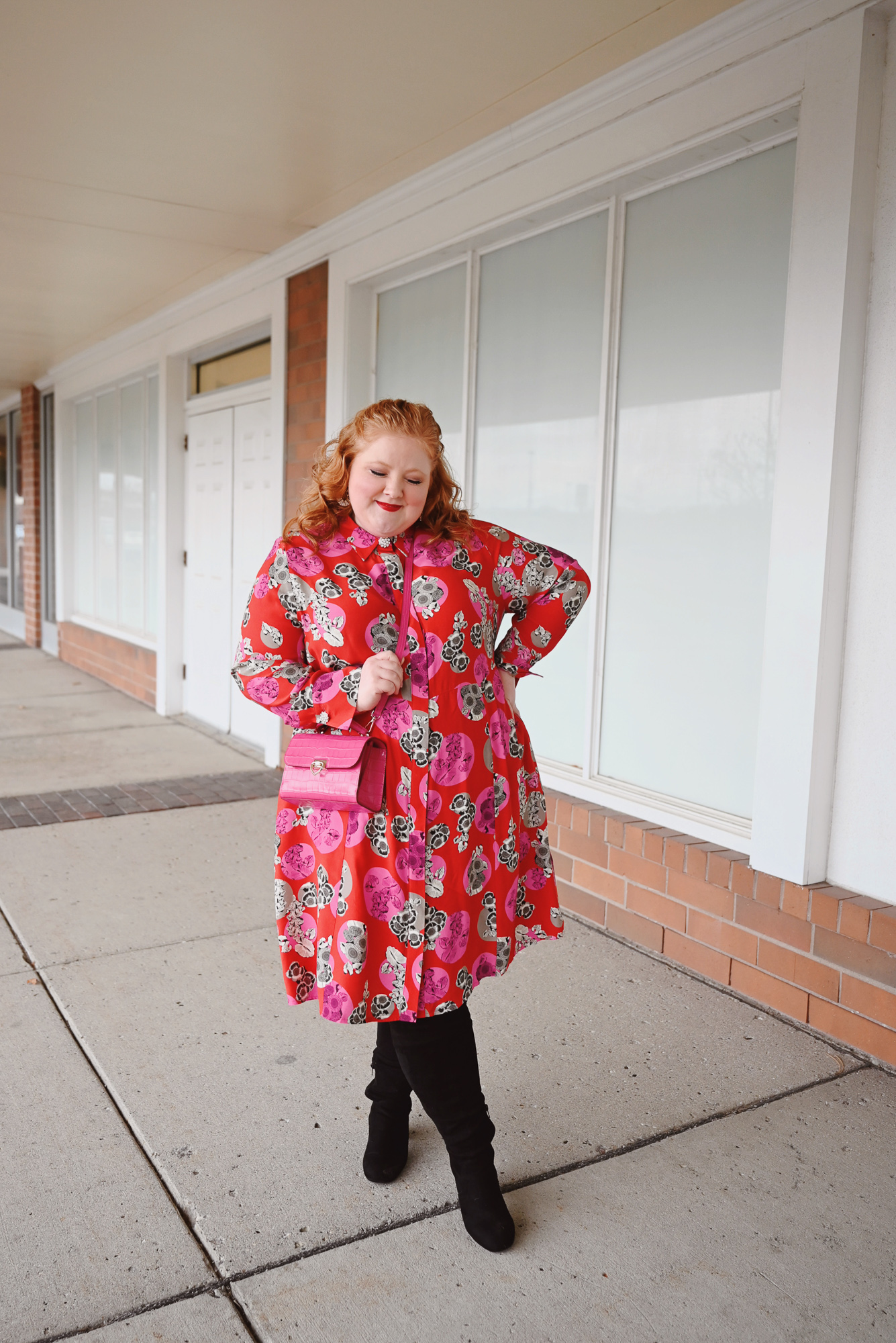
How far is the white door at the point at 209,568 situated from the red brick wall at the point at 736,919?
366 cm

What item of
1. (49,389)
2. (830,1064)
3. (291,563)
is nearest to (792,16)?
(291,563)

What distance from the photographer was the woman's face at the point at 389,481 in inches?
78.7

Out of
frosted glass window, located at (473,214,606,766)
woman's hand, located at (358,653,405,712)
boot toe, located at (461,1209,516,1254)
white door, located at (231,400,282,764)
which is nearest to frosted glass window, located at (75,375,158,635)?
white door, located at (231,400,282,764)

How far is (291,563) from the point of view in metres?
2.04

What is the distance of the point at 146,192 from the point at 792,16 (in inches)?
126

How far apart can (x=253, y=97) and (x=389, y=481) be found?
104 inches

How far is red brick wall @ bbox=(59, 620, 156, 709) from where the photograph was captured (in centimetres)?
838

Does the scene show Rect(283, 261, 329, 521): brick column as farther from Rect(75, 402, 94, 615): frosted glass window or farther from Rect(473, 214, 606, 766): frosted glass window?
Rect(75, 402, 94, 615): frosted glass window

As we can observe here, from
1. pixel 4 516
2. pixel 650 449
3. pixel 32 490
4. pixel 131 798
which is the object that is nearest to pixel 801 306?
pixel 650 449

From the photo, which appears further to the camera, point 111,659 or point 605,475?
point 111,659

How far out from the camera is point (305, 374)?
579 centimetres

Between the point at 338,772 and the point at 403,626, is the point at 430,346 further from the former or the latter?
the point at 338,772

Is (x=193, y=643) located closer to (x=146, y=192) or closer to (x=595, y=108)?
(x=146, y=192)

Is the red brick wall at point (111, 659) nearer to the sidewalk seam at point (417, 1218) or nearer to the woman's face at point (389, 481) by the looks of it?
the sidewalk seam at point (417, 1218)
